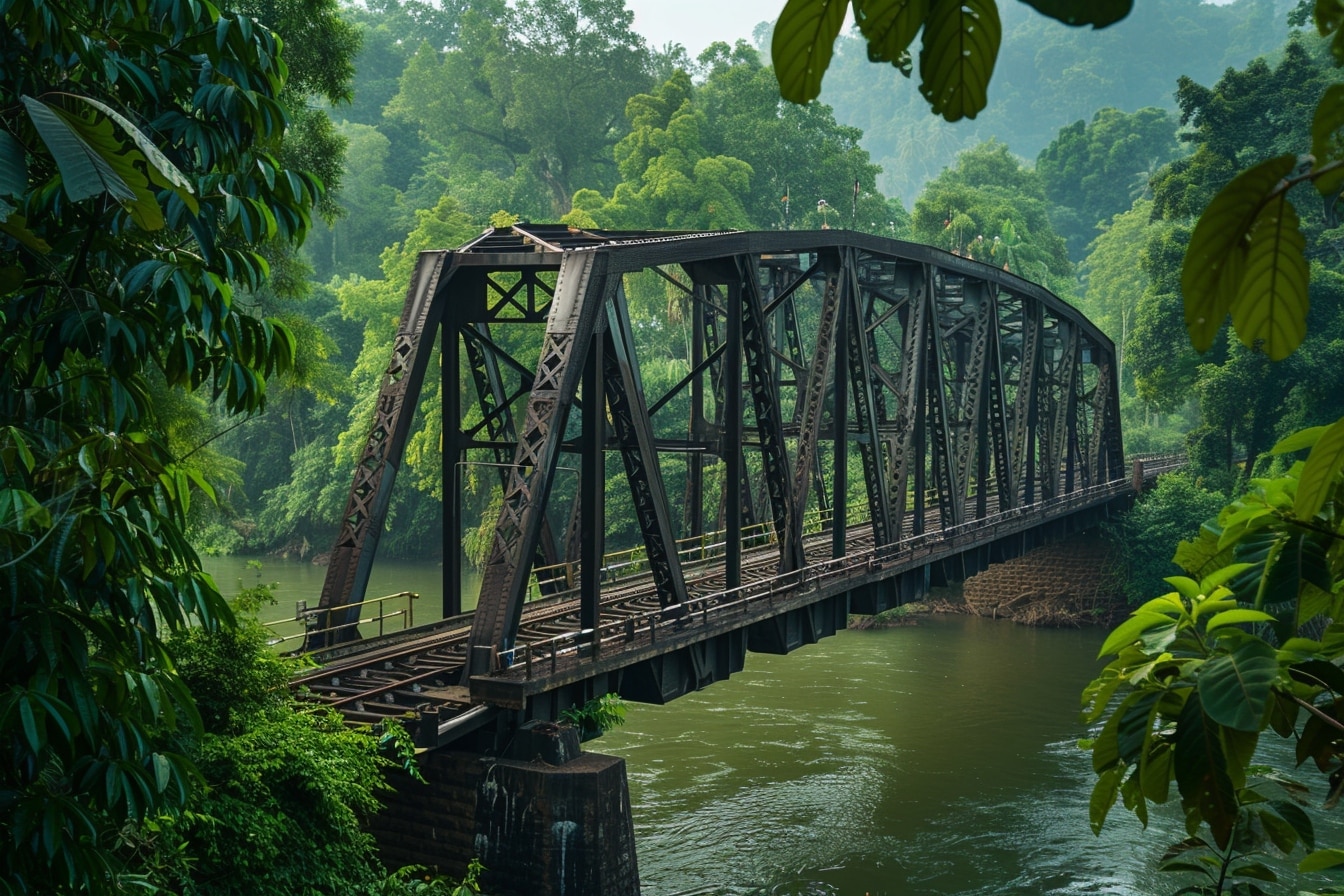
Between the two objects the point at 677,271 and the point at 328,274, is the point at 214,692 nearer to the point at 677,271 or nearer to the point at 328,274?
the point at 677,271

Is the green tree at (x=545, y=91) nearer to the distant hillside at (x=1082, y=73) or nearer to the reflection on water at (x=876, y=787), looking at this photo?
the reflection on water at (x=876, y=787)

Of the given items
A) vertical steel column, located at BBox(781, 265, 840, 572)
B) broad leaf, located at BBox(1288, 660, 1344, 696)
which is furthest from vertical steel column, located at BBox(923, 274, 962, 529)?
broad leaf, located at BBox(1288, 660, 1344, 696)

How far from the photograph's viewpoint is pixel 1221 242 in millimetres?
1339

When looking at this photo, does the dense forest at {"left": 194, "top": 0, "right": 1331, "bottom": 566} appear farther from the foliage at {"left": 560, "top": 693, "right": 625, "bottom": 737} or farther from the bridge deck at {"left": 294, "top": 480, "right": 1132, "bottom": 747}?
the foliage at {"left": 560, "top": 693, "right": 625, "bottom": 737}

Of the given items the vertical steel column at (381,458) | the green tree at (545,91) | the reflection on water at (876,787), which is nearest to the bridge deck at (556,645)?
the vertical steel column at (381,458)

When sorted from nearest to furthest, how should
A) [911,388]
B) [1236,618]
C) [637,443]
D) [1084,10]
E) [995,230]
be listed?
1. [1084,10]
2. [1236,618]
3. [637,443]
4. [911,388]
5. [995,230]

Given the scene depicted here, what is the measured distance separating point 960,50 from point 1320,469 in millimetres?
→ 907

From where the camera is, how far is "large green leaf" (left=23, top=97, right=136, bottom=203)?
9.12 ft

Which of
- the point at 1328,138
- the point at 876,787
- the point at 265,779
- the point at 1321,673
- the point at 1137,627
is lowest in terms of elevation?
the point at 876,787

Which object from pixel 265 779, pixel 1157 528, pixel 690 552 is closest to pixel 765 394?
pixel 690 552

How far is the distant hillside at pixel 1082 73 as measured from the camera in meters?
139

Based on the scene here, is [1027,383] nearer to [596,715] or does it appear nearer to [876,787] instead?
[876,787]

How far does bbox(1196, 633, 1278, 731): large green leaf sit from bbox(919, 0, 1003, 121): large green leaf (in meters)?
1.39

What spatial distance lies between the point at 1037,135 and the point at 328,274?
100 meters
